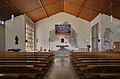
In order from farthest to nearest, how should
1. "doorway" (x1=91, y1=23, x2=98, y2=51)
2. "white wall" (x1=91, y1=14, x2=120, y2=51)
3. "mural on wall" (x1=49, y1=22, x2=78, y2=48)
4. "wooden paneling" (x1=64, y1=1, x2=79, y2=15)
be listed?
"mural on wall" (x1=49, y1=22, x2=78, y2=48), "doorway" (x1=91, y1=23, x2=98, y2=51), "wooden paneling" (x1=64, y1=1, x2=79, y2=15), "white wall" (x1=91, y1=14, x2=120, y2=51)

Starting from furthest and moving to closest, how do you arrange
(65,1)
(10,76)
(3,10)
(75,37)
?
1. (75,37)
2. (65,1)
3. (3,10)
4. (10,76)

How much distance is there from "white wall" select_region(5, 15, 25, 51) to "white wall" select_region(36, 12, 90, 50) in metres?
7.10

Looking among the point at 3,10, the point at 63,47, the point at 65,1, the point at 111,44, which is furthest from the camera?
the point at 63,47

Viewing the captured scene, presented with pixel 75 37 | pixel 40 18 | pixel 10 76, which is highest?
pixel 40 18

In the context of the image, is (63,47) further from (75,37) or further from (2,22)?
(2,22)

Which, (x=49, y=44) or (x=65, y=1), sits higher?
(x=65, y=1)

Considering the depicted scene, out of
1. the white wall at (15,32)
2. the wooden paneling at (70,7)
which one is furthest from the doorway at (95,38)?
the white wall at (15,32)

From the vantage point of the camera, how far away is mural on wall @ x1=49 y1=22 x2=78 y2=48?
93.4 ft

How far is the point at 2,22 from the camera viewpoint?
21594mm

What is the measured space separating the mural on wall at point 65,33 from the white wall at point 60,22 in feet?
1.28

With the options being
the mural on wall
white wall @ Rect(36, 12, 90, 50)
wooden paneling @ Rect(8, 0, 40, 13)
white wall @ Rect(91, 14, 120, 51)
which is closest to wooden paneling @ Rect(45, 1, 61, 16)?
white wall @ Rect(36, 12, 90, 50)

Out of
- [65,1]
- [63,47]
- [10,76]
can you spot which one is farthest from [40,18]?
[10,76]

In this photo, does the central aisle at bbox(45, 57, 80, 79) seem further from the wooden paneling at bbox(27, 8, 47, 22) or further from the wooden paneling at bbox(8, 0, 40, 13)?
the wooden paneling at bbox(27, 8, 47, 22)

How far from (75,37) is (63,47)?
2.58 meters
